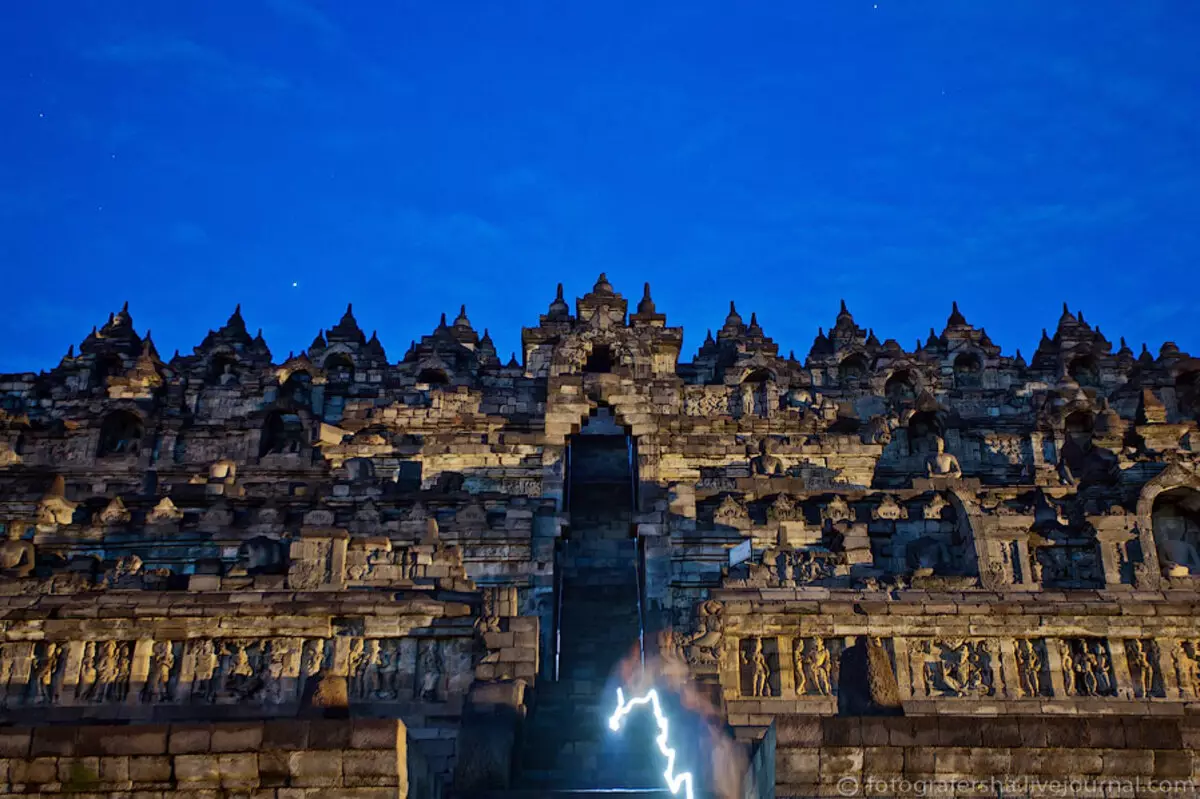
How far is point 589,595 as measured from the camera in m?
25.5

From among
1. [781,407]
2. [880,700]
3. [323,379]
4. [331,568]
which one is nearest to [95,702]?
[331,568]

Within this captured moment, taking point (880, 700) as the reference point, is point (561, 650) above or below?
above

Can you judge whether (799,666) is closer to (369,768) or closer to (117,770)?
(369,768)

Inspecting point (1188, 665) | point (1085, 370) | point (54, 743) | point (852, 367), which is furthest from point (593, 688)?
point (1085, 370)

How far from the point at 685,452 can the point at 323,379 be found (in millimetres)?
21882

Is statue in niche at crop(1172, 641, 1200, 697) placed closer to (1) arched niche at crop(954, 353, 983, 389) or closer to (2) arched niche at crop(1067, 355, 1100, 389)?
(1) arched niche at crop(954, 353, 983, 389)

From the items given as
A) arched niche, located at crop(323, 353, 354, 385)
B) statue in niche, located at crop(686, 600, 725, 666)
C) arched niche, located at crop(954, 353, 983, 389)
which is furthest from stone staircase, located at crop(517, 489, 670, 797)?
arched niche, located at crop(954, 353, 983, 389)

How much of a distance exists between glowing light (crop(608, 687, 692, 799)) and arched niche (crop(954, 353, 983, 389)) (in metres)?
39.3

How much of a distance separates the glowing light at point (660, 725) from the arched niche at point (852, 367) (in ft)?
121

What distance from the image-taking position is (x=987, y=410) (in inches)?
2032

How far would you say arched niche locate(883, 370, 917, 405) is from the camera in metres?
51.6

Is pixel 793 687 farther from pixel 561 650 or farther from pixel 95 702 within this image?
pixel 95 702

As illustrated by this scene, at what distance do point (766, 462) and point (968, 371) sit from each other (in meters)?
26.5

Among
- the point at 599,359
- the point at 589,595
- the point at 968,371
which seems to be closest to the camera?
the point at 589,595
